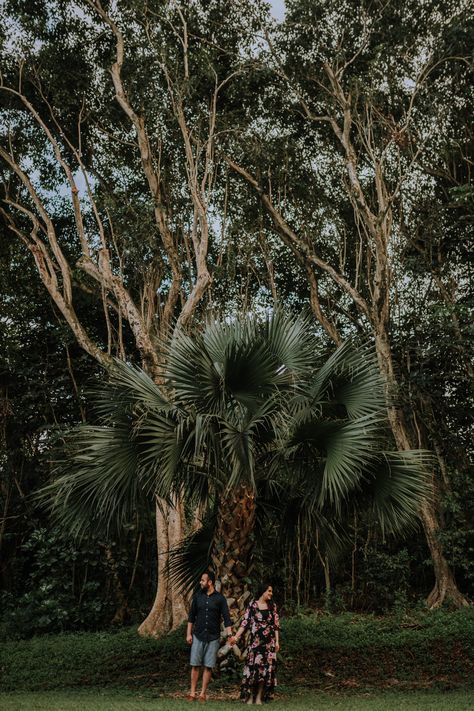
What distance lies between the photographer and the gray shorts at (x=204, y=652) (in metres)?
9.66

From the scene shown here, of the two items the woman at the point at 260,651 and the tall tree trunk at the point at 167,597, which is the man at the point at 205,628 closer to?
the woman at the point at 260,651

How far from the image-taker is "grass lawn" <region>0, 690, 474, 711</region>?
28.5ft

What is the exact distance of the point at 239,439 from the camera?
9383 mm

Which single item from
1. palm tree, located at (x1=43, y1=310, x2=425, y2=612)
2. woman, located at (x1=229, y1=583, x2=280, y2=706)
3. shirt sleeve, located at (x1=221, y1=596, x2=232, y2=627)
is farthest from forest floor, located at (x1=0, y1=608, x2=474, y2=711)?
palm tree, located at (x1=43, y1=310, x2=425, y2=612)

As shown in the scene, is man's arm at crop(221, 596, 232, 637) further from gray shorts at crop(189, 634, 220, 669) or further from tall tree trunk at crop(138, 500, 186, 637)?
tall tree trunk at crop(138, 500, 186, 637)

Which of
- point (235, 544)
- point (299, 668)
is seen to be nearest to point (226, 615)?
point (235, 544)

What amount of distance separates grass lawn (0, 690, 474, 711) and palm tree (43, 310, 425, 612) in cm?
150

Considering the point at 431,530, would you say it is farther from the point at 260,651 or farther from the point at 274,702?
the point at 260,651

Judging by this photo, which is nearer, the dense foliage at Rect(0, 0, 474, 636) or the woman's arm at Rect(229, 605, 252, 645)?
the woman's arm at Rect(229, 605, 252, 645)

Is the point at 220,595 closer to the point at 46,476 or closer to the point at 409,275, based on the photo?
Result: the point at 46,476

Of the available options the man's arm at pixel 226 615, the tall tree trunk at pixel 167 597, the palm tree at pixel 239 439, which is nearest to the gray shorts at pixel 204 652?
the man's arm at pixel 226 615

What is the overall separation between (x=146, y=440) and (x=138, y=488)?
0.60 metres

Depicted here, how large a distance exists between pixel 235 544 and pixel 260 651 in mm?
1375

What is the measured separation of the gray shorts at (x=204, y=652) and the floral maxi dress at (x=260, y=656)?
0.40 meters
